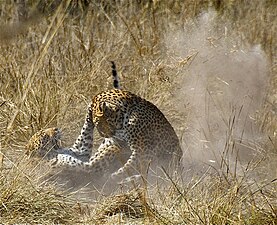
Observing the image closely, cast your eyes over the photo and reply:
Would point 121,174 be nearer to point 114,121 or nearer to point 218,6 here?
point 114,121

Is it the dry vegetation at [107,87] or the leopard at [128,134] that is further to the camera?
the leopard at [128,134]

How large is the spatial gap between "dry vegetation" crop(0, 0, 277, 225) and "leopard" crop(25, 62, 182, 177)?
195mm

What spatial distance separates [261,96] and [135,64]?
0.94 metres

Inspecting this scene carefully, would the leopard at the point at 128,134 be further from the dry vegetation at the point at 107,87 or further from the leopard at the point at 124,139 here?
the dry vegetation at the point at 107,87

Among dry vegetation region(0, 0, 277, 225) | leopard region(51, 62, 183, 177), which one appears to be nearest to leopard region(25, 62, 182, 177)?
leopard region(51, 62, 183, 177)

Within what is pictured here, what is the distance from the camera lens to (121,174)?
3.48 metres

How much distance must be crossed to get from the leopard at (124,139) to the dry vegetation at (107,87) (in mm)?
195

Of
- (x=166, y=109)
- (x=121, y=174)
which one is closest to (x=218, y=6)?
(x=166, y=109)

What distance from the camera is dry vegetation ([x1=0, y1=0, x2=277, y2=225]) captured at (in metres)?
2.94

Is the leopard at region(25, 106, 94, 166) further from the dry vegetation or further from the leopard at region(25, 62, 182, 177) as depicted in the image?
the dry vegetation

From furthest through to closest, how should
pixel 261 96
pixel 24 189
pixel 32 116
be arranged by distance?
pixel 261 96, pixel 32 116, pixel 24 189

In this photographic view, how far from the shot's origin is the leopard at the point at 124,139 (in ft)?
11.7

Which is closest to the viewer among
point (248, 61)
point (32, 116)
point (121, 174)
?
point (121, 174)

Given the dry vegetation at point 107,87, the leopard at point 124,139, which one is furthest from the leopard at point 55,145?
the dry vegetation at point 107,87
